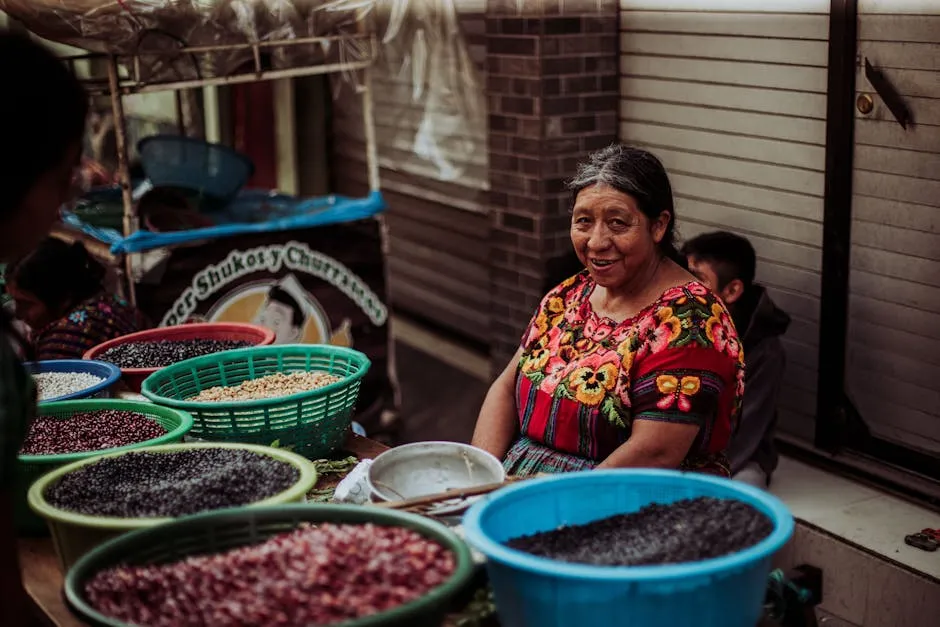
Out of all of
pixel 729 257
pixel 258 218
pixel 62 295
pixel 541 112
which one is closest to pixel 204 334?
pixel 62 295

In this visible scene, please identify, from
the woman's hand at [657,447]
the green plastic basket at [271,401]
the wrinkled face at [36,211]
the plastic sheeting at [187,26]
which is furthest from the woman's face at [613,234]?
the plastic sheeting at [187,26]

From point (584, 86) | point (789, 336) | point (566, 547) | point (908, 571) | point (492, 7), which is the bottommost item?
point (908, 571)

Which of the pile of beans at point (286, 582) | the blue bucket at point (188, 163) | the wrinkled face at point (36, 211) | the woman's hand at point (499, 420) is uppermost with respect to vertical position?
the wrinkled face at point (36, 211)

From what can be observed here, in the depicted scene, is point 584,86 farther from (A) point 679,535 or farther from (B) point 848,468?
(A) point 679,535

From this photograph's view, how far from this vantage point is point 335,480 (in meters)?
3.14

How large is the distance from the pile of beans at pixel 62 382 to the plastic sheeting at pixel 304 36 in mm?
1988

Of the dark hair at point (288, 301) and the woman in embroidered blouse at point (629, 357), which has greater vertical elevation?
the woman in embroidered blouse at point (629, 357)

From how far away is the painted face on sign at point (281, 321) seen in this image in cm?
581

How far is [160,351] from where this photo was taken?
12.8 feet

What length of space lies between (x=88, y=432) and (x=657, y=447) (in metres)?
1.47

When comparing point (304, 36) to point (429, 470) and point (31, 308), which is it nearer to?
point (31, 308)

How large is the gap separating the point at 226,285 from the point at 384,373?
103cm

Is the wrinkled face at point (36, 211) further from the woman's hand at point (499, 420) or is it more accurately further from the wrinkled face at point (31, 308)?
the wrinkled face at point (31, 308)

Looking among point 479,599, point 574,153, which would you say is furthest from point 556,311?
point 574,153
